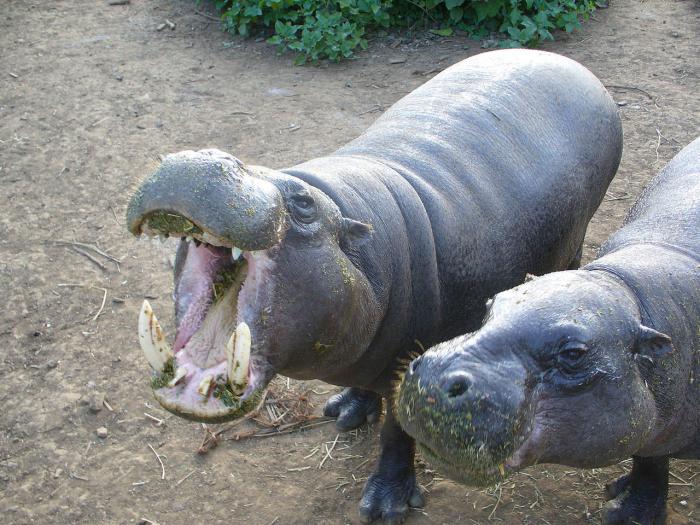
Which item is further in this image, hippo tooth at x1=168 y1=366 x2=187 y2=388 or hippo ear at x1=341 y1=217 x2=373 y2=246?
hippo ear at x1=341 y1=217 x2=373 y2=246

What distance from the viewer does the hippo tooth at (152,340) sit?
129 inches

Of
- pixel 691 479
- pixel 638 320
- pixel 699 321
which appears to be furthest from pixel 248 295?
pixel 691 479

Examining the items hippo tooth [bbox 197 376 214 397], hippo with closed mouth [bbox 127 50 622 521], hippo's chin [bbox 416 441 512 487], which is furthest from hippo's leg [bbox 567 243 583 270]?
hippo tooth [bbox 197 376 214 397]

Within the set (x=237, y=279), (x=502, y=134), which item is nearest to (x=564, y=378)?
(x=237, y=279)

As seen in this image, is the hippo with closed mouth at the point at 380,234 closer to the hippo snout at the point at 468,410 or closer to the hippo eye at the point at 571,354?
the hippo snout at the point at 468,410

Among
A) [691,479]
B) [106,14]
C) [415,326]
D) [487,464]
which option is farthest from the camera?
[106,14]

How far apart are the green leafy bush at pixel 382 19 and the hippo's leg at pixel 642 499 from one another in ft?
18.9

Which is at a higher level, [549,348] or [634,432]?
[549,348]

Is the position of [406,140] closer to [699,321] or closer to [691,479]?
[699,321]

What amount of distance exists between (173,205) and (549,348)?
1.43 metres

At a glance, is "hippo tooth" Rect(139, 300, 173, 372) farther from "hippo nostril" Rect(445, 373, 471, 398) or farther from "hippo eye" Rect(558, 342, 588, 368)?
"hippo eye" Rect(558, 342, 588, 368)

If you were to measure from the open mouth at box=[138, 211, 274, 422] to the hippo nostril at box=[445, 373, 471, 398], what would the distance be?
2.46 ft

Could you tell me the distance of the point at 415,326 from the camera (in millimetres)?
4207

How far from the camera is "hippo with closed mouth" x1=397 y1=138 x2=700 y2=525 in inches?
117
